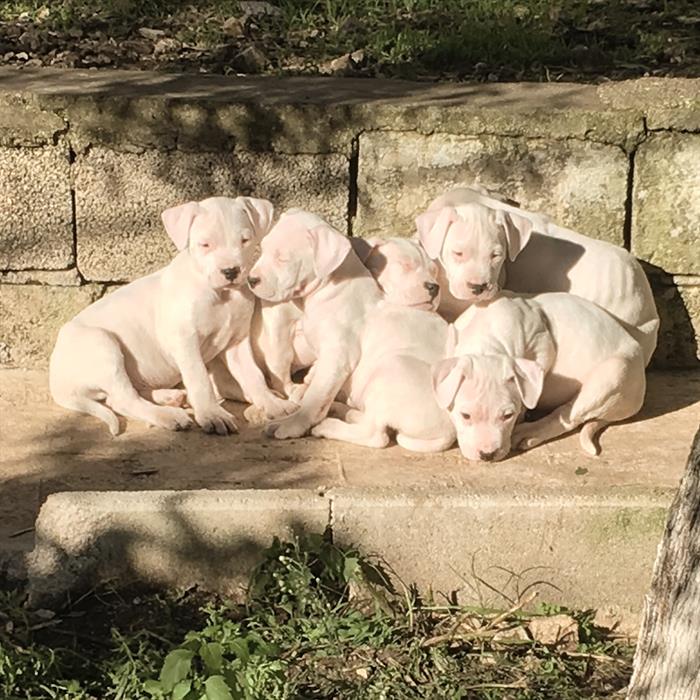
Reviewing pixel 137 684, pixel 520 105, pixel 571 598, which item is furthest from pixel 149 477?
pixel 520 105

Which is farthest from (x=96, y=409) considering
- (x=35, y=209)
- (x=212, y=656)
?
(x=212, y=656)

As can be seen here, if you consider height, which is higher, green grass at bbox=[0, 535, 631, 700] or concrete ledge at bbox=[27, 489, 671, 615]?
concrete ledge at bbox=[27, 489, 671, 615]

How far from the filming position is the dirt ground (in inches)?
219

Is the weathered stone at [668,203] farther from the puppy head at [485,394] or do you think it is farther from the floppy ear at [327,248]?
the floppy ear at [327,248]

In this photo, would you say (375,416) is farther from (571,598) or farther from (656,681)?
(656,681)

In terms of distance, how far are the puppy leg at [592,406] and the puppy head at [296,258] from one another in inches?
39.5

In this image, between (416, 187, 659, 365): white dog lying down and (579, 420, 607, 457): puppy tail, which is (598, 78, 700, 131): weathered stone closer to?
(416, 187, 659, 365): white dog lying down

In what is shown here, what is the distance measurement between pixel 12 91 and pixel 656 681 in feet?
13.0

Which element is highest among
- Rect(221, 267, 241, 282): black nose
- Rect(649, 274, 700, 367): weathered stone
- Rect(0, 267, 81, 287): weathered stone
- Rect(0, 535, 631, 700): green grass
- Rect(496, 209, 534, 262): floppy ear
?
Rect(496, 209, 534, 262): floppy ear

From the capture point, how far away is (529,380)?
18.6ft

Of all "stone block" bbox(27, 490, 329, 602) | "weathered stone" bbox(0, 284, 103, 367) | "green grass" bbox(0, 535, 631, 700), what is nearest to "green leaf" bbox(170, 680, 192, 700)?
"green grass" bbox(0, 535, 631, 700)

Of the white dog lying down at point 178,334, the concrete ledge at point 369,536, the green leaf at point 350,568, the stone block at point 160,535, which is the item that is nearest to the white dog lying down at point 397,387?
the white dog lying down at point 178,334

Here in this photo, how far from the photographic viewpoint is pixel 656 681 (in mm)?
3910

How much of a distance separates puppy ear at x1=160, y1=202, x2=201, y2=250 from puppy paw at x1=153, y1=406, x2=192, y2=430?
664 millimetres
